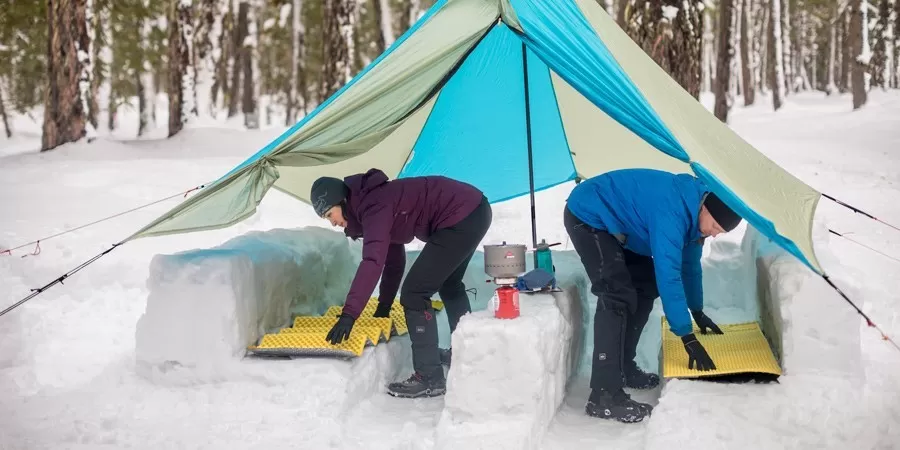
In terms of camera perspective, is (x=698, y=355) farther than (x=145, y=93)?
No

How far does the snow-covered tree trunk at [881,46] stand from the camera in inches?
787

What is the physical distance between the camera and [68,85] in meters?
10.1

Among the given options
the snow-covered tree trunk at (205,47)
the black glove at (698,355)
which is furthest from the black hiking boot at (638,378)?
the snow-covered tree trunk at (205,47)

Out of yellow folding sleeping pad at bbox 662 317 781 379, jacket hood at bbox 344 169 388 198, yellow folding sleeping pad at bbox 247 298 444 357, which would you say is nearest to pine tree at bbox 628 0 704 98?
yellow folding sleeping pad at bbox 662 317 781 379

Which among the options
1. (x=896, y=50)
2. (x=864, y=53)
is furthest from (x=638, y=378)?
(x=896, y=50)

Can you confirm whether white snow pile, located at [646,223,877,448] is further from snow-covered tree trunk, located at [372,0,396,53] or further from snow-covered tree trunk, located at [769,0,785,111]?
snow-covered tree trunk, located at [769,0,785,111]

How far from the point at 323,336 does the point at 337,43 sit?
8.13m

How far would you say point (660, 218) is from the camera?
3.71 metres

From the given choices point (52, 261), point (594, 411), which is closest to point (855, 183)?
point (594, 411)

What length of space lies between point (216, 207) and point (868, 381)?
3.55m

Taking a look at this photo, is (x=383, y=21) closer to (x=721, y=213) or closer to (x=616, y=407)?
(x=721, y=213)

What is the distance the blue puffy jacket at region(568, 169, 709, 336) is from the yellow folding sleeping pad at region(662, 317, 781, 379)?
0.22 metres

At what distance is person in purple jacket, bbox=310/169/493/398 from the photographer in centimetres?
408

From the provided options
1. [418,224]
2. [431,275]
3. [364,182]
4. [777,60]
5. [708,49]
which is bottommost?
[431,275]
